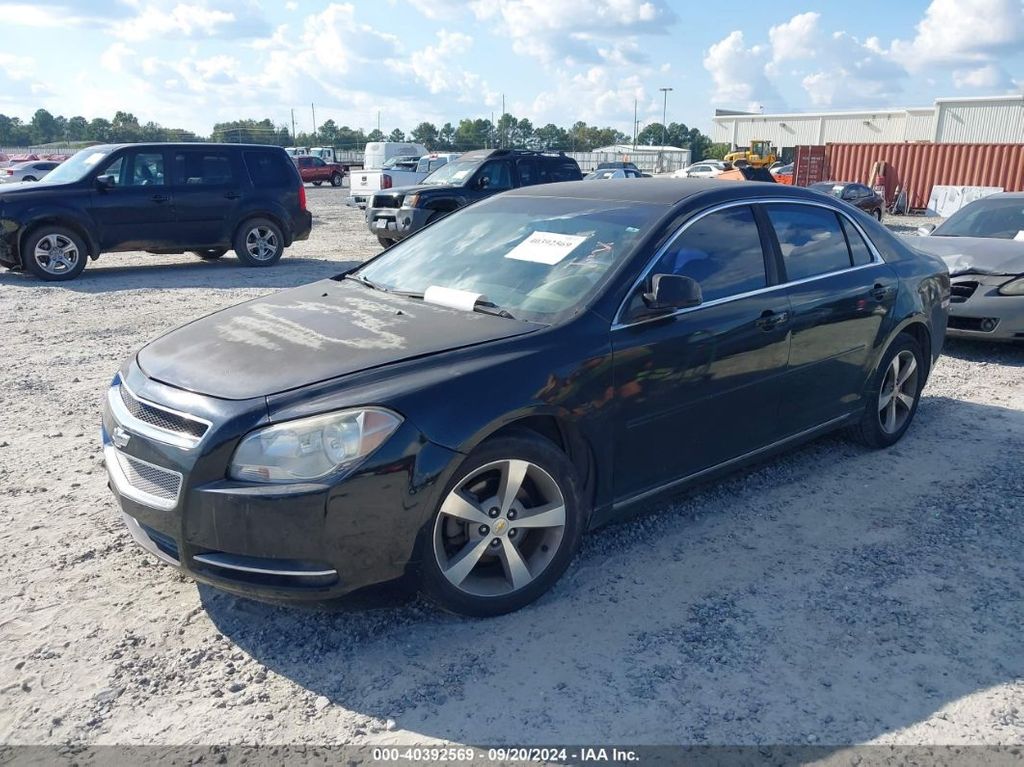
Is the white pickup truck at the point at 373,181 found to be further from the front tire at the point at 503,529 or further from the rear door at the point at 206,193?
the front tire at the point at 503,529

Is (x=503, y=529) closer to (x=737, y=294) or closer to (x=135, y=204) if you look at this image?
(x=737, y=294)

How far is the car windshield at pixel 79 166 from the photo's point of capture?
38.8 feet

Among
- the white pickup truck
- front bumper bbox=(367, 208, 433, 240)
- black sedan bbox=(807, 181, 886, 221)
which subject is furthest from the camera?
the white pickup truck

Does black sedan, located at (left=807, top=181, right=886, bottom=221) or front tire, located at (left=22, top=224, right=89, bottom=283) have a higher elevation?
black sedan, located at (left=807, top=181, right=886, bottom=221)

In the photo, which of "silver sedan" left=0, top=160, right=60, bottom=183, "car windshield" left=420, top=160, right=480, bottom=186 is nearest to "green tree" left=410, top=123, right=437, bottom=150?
"silver sedan" left=0, top=160, right=60, bottom=183

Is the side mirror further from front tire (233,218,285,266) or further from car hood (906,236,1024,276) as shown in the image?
front tire (233,218,285,266)

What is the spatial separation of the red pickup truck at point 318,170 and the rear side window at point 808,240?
137 ft

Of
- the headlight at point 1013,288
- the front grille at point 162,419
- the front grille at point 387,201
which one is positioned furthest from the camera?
the front grille at point 387,201

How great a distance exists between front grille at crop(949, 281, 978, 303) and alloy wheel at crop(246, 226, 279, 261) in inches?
395

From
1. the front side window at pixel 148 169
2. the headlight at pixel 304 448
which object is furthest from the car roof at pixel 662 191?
the front side window at pixel 148 169

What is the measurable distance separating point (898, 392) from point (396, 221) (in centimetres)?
1004

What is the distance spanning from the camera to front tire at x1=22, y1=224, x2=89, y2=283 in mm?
11492

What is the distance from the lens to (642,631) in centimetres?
325

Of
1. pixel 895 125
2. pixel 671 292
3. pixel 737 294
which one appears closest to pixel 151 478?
pixel 671 292
